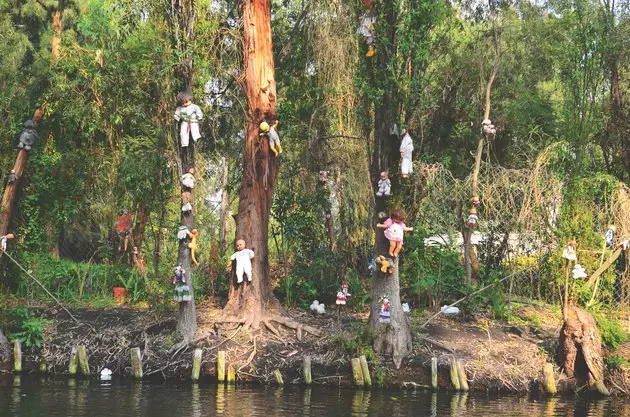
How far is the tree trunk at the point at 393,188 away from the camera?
1208cm

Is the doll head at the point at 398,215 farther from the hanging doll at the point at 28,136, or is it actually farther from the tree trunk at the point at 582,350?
the hanging doll at the point at 28,136

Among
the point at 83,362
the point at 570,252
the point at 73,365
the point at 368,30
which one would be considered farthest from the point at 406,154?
the point at 73,365

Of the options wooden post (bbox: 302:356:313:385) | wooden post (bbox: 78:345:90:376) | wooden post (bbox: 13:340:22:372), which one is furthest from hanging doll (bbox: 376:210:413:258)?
wooden post (bbox: 13:340:22:372)

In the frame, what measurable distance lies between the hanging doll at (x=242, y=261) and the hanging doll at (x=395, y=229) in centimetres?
288

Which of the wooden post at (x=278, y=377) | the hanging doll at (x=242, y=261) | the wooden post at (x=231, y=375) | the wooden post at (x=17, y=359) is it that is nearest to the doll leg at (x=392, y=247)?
the wooden post at (x=278, y=377)

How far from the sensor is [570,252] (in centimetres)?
1284

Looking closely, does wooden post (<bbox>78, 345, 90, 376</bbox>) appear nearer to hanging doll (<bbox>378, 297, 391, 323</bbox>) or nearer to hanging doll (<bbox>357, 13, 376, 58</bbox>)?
hanging doll (<bbox>378, 297, 391, 323</bbox>)

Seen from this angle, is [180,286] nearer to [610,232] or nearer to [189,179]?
[189,179]

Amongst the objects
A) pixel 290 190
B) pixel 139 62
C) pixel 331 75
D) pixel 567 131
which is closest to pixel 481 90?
pixel 567 131

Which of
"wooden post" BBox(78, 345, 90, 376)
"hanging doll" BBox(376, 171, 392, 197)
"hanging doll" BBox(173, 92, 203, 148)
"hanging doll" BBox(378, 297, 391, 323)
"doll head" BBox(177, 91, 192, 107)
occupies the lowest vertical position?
"wooden post" BBox(78, 345, 90, 376)

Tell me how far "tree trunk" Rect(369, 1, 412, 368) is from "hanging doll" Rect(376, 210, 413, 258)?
0.22 meters

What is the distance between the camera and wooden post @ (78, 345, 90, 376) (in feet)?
41.3

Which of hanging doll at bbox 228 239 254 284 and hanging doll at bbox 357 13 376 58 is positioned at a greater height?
hanging doll at bbox 357 13 376 58

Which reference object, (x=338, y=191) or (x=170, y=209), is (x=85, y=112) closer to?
(x=170, y=209)
